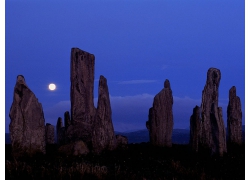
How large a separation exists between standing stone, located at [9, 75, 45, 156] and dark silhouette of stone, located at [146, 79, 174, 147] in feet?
24.3

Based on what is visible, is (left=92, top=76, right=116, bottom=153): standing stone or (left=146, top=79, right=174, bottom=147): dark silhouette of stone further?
(left=146, top=79, right=174, bottom=147): dark silhouette of stone

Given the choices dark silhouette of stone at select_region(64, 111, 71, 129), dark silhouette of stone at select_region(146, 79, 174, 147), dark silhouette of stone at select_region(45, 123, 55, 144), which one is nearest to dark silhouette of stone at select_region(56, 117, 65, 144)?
dark silhouette of stone at select_region(64, 111, 71, 129)

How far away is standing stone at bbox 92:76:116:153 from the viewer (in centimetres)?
2322

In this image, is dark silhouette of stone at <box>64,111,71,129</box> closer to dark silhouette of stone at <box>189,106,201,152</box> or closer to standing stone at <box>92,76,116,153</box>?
standing stone at <box>92,76,116,153</box>

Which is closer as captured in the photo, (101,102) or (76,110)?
(101,102)

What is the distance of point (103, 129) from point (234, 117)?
1086 centimetres

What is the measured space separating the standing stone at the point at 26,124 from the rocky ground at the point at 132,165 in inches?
22.3

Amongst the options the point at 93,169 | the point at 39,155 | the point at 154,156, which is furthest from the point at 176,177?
the point at 39,155

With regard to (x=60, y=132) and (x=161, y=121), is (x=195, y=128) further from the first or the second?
(x=60, y=132)

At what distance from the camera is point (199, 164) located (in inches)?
770

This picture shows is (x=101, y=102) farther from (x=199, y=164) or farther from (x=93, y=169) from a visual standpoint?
(x=93, y=169)

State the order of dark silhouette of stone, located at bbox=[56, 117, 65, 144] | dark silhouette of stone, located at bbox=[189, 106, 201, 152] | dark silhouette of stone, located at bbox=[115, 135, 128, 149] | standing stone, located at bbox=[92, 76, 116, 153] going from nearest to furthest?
standing stone, located at bbox=[92, 76, 116, 153], dark silhouette of stone, located at bbox=[189, 106, 201, 152], dark silhouette of stone, located at bbox=[115, 135, 128, 149], dark silhouette of stone, located at bbox=[56, 117, 65, 144]

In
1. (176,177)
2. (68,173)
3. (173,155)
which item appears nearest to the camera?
(68,173)
